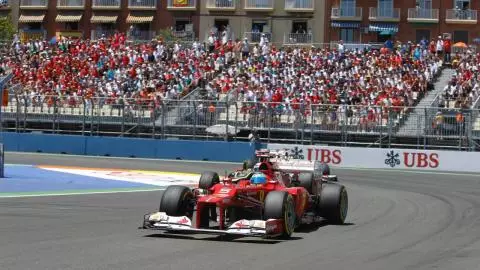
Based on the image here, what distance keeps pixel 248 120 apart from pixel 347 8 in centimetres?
2486

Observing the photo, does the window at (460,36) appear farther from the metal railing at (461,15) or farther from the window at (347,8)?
the window at (347,8)

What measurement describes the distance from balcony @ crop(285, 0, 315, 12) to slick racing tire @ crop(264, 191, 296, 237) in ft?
161

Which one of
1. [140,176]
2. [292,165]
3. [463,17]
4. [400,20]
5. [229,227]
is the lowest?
[140,176]

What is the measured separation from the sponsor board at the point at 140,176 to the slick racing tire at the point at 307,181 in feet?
35.1

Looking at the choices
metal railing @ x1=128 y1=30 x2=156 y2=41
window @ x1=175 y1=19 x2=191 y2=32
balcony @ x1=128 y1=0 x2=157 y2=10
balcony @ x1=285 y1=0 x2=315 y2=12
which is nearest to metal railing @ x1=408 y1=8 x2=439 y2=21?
balcony @ x1=285 y1=0 x2=315 y2=12

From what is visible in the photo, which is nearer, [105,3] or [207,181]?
[207,181]

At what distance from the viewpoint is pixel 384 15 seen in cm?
6181

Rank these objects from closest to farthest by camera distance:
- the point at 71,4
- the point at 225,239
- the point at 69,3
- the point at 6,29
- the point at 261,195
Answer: the point at 225,239 → the point at 261,195 → the point at 6,29 → the point at 71,4 → the point at 69,3

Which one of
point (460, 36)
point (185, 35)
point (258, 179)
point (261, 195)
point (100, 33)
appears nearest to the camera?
point (261, 195)

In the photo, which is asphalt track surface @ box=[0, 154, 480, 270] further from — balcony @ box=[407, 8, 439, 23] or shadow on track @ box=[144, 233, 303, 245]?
balcony @ box=[407, 8, 439, 23]

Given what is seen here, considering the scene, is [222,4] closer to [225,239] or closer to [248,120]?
[248,120]

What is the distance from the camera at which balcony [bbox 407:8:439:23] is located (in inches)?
2395

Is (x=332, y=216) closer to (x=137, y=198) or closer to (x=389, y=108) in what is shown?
(x=137, y=198)

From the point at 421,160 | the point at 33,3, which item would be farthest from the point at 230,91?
the point at 33,3
